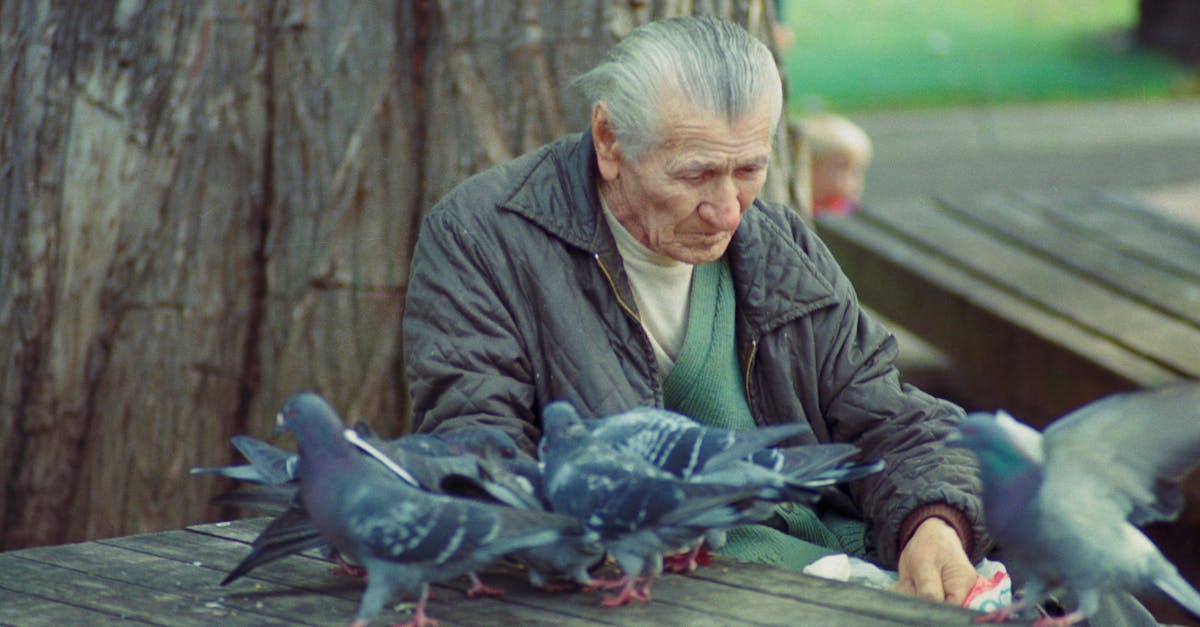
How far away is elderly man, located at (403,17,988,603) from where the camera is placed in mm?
2793

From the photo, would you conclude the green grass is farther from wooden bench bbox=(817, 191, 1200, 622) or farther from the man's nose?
the man's nose

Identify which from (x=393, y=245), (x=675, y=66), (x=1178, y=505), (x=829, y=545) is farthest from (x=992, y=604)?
(x=393, y=245)

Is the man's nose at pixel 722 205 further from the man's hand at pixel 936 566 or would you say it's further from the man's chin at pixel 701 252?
the man's hand at pixel 936 566

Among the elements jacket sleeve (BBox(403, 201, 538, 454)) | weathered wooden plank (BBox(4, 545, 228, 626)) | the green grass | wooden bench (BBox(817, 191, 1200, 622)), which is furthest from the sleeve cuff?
the green grass

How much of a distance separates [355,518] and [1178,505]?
42.7 inches

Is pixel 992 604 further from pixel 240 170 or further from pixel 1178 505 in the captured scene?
pixel 240 170

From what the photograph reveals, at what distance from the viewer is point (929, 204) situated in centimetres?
Answer: 577

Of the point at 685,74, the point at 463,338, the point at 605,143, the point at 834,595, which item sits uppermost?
the point at 685,74

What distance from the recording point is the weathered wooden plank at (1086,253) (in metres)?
4.59

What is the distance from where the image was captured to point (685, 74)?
2.77m

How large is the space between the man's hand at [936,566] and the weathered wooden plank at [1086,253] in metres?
1.96

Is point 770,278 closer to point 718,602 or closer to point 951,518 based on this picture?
point 951,518

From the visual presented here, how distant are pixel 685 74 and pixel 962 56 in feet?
44.0

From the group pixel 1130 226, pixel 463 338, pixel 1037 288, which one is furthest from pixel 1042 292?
pixel 463 338
